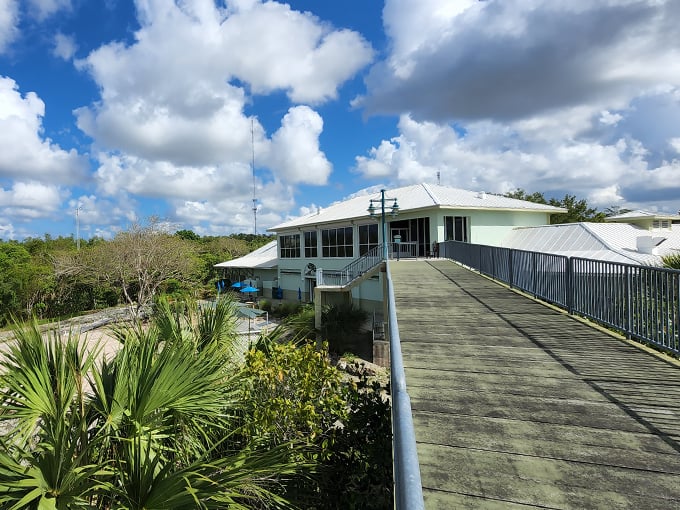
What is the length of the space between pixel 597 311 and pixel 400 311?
3514 millimetres

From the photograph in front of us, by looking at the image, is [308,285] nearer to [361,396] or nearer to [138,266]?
[138,266]

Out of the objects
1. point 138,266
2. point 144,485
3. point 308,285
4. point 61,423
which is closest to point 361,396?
point 144,485

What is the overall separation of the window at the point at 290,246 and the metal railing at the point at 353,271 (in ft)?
37.1

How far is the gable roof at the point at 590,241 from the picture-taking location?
2047 centimetres

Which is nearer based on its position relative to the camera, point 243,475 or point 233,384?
point 243,475

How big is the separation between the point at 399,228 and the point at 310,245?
354 inches

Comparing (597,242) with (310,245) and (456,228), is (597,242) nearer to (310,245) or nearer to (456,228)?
(456,228)

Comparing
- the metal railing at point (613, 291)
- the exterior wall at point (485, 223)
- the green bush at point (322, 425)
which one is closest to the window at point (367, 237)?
the exterior wall at point (485, 223)

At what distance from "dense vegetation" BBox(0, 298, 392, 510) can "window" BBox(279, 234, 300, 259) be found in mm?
29676

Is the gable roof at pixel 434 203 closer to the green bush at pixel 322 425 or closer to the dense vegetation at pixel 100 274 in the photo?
the dense vegetation at pixel 100 274

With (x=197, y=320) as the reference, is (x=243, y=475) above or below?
below

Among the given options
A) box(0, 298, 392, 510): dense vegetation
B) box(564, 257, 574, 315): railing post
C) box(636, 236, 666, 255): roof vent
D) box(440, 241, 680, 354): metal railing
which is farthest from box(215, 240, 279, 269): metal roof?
box(0, 298, 392, 510): dense vegetation

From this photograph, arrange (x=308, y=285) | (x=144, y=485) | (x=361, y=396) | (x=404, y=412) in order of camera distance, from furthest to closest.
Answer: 1. (x=308, y=285)
2. (x=361, y=396)
3. (x=144, y=485)
4. (x=404, y=412)

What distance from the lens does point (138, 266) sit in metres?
27.3
